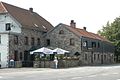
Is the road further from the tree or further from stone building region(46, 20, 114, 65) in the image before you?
the tree

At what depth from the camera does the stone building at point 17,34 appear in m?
55.4

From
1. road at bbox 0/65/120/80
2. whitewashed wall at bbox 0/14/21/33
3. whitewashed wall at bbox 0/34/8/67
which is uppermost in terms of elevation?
whitewashed wall at bbox 0/14/21/33

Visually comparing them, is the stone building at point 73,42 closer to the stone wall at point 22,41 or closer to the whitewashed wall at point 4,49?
the stone wall at point 22,41

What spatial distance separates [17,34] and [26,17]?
336 inches

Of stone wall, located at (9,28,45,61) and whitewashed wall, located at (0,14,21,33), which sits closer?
stone wall, located at (9,28,45,61)

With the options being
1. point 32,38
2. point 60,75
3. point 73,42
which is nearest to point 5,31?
point 32,38

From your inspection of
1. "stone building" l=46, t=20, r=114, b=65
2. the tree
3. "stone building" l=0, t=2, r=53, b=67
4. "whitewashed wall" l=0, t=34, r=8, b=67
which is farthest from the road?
the tree

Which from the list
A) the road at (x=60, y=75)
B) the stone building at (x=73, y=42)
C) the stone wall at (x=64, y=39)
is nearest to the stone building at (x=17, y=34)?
the stone wall at (x=64, y=39)

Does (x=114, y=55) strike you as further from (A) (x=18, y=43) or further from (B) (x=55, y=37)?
(A) (x=18, y=43)

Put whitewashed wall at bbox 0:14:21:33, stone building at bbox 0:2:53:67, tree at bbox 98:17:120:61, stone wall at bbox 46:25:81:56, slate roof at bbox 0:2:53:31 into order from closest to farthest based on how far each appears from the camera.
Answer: stone building at bbox 0:2:53:67 < whitewashed wall at bbox 0:14:21:33 < slate roof at bbox 0:2:53:31 < stone wall at bbox 46:25:81:56 < tree at bbox 98:17:120:61

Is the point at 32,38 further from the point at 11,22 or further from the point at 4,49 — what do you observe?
the point at 4,49

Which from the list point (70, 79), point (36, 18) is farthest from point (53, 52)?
point (70, 79)

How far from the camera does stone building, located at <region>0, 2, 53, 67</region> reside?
5544 centimetres

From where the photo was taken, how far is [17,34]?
57.5 meters
